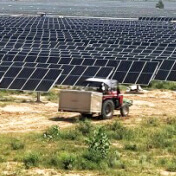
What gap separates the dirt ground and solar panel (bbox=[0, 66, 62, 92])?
2.84 ft

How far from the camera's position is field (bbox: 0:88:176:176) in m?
16.8

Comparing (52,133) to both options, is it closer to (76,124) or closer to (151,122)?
(76,124)

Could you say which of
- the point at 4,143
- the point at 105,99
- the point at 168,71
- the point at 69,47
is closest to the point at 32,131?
the point at 4,143

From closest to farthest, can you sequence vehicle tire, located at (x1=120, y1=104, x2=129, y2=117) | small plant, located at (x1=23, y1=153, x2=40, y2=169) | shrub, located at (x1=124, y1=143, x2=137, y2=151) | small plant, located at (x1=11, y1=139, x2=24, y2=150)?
small plant, located at (x1=23, y1=153, x2=40, y2=169)
small plant, located at (x1=11, y1=139, x2=24, y2=150)
shrub, located at (x1=124, y1=143, x2=137, y2=151)
vehicle tire, located at (x1=120, y1=104, x2=129, y2=117)

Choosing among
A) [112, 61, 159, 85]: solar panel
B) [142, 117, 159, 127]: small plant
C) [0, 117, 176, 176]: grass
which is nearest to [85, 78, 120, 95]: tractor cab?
[142, 117, 159, 127]: small plant

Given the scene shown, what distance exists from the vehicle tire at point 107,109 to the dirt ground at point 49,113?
0.34 m

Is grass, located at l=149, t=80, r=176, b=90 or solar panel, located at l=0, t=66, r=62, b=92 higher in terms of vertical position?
solar panel, located at l=0, t=66, r=62, b=92

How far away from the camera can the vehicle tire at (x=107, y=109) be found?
24500 millimetres

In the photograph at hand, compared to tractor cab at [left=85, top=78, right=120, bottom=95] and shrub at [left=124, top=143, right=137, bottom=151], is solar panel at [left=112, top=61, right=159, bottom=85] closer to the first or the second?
tractor cab at [left=85, top=78, right=120, bottom=95]

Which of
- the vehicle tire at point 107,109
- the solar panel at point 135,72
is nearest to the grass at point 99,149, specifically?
the vehicle tire at point 107,109

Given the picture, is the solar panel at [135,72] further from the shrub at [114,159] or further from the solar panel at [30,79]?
the shrub at [114,159]

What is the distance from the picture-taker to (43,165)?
1683 centimetres

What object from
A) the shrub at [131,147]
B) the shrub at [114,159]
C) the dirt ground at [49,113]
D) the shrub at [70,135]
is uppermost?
the shrub at [114,159]

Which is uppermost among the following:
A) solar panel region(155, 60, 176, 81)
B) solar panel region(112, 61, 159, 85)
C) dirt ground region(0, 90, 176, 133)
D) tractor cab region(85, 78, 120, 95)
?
tractor cab region(85, 78, 120, 95)
